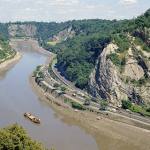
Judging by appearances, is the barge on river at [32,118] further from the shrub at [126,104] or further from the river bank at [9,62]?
the river bank at [9,62]

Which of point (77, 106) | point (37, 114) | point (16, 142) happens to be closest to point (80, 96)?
point (77, 106)

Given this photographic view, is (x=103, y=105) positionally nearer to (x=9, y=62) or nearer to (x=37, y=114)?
(x=37, y=114)

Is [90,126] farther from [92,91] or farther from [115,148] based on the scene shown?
[92,91]

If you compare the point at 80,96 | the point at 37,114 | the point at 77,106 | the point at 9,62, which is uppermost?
the point at 80,96

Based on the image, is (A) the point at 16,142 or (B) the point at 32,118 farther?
(B) the point at 32,118

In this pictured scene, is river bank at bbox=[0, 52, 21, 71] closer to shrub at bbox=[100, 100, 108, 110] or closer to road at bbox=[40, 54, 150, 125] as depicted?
road at bbox=[40, 54, 150, 125]

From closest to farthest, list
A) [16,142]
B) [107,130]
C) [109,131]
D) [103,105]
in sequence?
[16,142], [109,131], [107,130], [103,105]

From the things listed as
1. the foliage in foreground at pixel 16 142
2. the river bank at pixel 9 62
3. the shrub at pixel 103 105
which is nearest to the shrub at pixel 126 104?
the shrub at pixel 103 105

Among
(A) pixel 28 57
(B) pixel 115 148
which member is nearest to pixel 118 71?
(B) pixel 115 148
